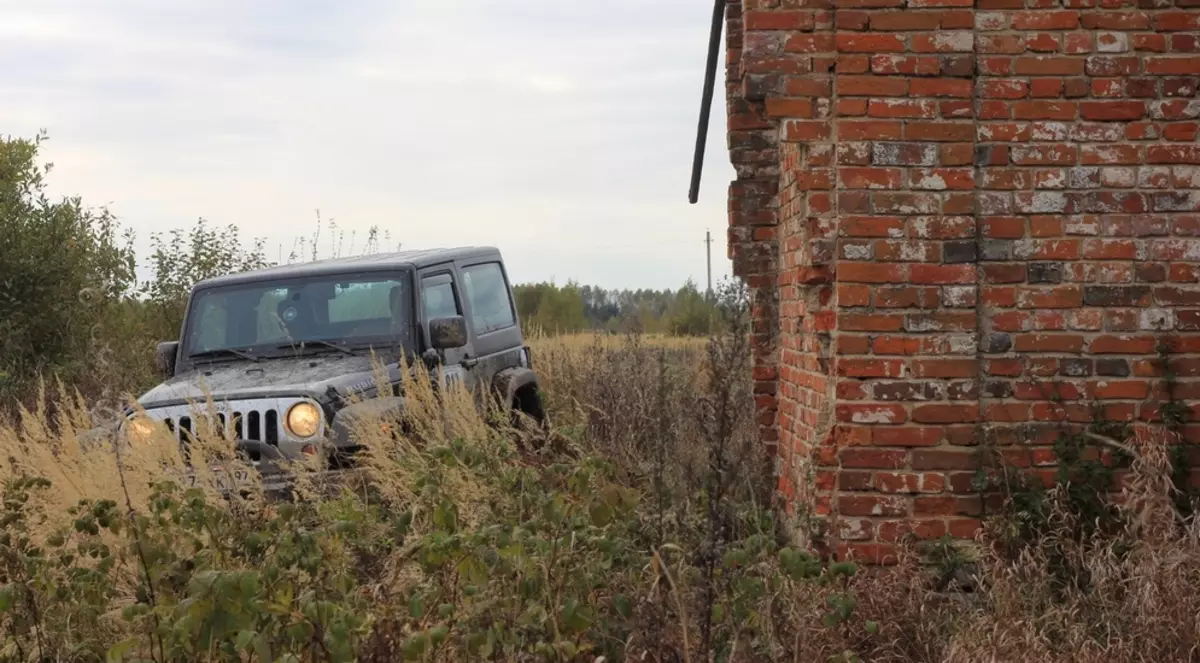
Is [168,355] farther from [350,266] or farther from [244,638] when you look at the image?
[244,638]

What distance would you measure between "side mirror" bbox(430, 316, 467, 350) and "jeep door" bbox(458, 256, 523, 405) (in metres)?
1.07

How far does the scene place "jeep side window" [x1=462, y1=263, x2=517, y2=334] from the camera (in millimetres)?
9344

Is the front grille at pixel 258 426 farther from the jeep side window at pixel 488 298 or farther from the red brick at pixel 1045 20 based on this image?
the red brick at pixel 1045 20

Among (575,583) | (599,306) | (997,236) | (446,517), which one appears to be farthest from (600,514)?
(599,306)

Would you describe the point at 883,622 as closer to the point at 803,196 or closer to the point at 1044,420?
the point at 1044,420

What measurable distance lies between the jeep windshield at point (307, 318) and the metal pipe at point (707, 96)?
2.17 m

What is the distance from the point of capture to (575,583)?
14.1 feet

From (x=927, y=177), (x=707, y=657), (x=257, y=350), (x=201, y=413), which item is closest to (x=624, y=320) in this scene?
(x=257, y=350)

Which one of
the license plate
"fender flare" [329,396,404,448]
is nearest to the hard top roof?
"fender flare" [329,396,404,448]

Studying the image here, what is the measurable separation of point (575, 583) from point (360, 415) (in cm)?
303

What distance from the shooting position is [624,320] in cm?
1388

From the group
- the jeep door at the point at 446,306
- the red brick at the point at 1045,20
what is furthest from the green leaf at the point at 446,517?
the jeep door at the point at 446,306

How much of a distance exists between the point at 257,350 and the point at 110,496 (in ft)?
8.72

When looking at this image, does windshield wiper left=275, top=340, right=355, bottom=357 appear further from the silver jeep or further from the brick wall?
the brick wall
